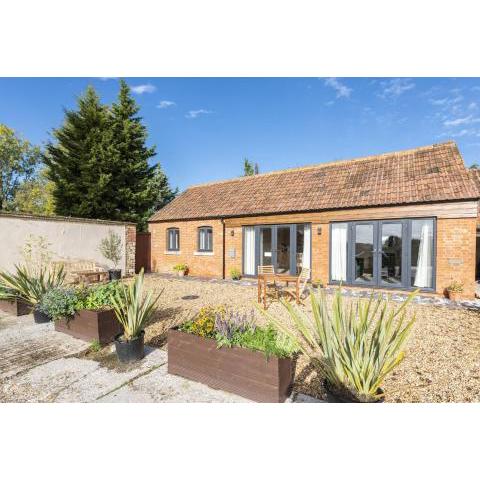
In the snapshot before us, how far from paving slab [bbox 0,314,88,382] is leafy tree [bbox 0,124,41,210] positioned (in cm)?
3421

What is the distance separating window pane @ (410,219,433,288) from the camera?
841 cm

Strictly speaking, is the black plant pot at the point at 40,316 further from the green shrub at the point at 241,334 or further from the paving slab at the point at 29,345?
the green shrub at the point at 241,334

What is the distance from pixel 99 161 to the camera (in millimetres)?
19719

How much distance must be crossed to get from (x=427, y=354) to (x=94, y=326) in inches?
210

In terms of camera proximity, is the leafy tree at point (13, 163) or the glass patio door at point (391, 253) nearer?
the glass patio door at point (391, 253)

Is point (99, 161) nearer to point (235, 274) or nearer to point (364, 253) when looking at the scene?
point (235, 274)

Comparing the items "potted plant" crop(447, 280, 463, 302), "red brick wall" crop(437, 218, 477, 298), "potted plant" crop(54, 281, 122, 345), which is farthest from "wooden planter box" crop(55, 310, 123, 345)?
"red brick wall" crop(437, 218, 477, 298)

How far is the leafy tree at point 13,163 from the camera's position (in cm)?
3084

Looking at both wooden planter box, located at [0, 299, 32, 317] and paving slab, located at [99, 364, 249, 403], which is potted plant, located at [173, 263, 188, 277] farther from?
paving slab, located at [99, 364, 249, 403]

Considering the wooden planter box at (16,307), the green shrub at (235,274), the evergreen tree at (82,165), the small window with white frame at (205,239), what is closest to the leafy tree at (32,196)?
the evergreen tree at (82,165)

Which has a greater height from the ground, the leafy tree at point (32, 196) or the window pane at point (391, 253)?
the leafy tree at point (32, 196)

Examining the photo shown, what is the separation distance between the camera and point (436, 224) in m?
8.23

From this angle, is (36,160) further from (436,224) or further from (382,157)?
(436,224)

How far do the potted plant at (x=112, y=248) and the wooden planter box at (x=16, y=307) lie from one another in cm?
629
